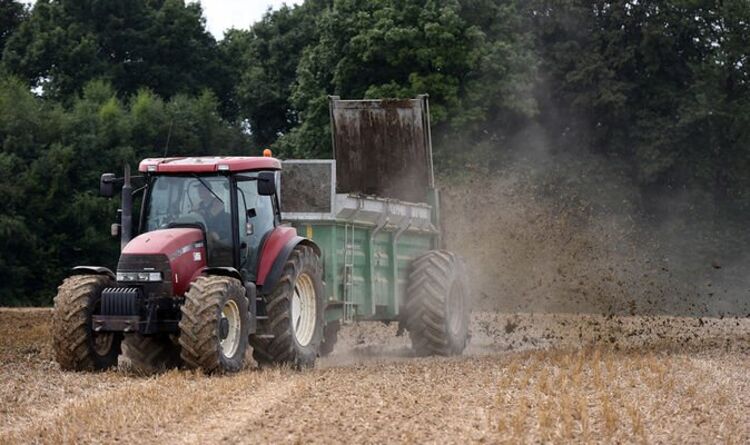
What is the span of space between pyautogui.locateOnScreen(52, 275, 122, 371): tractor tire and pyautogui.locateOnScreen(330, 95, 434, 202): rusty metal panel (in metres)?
6.19

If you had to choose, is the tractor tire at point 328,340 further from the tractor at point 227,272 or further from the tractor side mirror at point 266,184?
the tractor side mirror at point 266,184

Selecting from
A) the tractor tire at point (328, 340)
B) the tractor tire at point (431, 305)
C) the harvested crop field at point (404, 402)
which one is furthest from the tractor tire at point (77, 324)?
the tractor tire at point (431, 305)

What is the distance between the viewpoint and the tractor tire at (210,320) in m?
13.0

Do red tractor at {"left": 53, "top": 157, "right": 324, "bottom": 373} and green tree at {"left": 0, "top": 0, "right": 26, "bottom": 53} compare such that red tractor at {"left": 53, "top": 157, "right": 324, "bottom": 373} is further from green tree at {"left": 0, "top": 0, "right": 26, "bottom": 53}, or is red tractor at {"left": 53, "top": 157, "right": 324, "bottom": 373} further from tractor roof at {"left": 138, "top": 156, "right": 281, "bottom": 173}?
green tree at {"left": 0, "top": 0, "right": 26, "bottom": 53}

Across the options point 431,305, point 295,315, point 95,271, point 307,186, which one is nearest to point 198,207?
point 95,271

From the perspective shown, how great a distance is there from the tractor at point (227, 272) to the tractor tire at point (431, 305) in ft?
1.67

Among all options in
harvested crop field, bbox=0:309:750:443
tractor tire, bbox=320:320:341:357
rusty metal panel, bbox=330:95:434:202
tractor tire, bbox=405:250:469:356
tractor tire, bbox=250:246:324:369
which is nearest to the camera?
harvested crop field, bbox=0:309:750:443

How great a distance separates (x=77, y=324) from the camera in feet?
44.9

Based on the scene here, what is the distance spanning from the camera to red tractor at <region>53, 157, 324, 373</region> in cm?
1341

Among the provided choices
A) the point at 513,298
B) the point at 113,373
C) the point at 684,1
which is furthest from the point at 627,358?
the point at 684,1

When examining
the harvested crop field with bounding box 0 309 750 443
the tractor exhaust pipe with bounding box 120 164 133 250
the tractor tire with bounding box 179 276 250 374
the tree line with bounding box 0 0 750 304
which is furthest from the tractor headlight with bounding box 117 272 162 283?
the tree line with bounding box 0 0 750 304

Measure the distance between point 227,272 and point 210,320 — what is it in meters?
0.86

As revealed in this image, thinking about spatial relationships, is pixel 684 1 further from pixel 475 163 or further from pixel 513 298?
pixel 513 298

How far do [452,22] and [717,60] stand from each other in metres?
10.3
